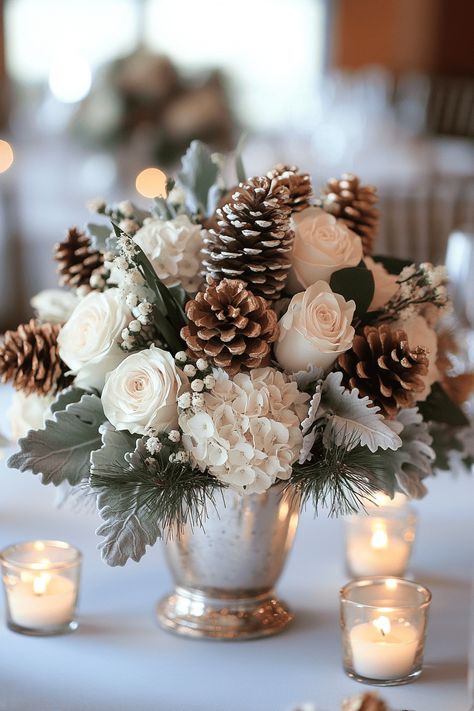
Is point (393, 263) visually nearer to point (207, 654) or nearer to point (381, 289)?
point (381, 289)

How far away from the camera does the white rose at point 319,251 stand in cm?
93

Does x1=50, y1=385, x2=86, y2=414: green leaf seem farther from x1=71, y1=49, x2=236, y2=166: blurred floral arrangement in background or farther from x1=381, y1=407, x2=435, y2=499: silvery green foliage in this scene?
x1=71, y1=49, x2=236, y2=166: blurred floral arrangement in background

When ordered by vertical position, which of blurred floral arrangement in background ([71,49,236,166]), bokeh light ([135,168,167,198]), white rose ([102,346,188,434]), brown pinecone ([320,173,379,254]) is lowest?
bokeh light ([135,168,167,198])

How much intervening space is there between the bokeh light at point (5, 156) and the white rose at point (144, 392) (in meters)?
3.02

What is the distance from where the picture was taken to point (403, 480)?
0.94 meters

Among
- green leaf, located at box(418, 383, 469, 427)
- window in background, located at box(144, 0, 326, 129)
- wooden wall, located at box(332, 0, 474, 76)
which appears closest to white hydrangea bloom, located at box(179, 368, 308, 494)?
green leaf, located at box(418, 383, 469, 427)

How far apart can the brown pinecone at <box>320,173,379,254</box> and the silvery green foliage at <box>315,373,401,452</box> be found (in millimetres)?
239

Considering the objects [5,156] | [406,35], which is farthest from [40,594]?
[406,35]

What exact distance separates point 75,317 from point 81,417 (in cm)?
8

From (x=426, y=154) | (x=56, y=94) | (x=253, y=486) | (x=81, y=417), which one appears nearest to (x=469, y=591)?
(x=253, y=486)

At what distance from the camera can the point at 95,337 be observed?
0.90 m

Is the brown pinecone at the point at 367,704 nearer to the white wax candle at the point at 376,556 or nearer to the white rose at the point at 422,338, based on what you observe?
the white rose at the point at 422,338

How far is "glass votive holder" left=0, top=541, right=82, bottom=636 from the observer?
37.0 inches

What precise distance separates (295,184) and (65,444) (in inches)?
12.6
